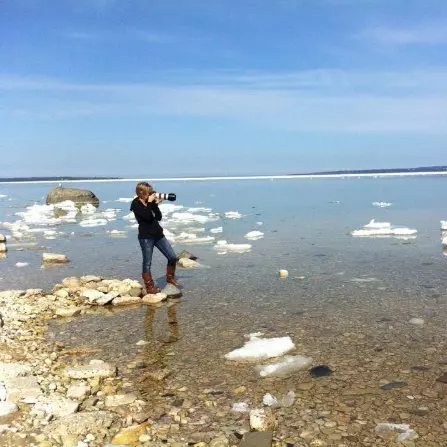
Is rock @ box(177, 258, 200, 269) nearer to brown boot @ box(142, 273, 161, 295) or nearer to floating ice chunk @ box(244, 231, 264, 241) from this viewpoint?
brown boot @ box(142, 273, 161, 295)

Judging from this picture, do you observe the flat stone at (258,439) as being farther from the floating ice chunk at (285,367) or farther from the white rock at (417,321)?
the white rock at (417,321)

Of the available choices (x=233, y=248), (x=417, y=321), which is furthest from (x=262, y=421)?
(x=233, y=248)

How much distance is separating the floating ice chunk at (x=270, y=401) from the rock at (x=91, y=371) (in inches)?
72.2

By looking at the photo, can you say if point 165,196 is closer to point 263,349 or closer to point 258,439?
point 263,349

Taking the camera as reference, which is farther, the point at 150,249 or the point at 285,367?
the point at 150,249

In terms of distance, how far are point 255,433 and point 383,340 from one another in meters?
3.00

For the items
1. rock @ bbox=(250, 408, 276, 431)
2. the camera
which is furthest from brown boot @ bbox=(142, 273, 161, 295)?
rock @ bbox=(250, 408, 276, 431)

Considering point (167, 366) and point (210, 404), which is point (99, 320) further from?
point (210, 404)

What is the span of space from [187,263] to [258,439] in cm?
866

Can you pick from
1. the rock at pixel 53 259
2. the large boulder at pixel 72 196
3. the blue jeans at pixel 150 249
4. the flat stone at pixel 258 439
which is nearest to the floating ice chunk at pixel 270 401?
the flat stone at pixel 258 439

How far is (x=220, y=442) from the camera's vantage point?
4.04 m

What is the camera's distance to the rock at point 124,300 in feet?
29.0

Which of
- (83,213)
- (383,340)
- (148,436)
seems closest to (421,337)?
(383,340)

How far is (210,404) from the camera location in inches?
187
